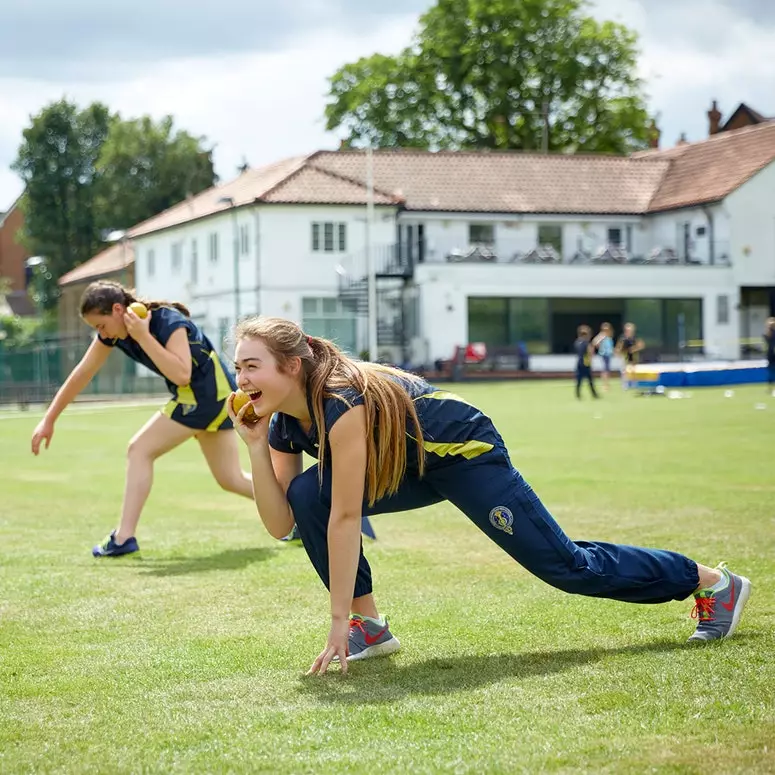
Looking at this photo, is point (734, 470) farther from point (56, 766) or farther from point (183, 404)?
point (56, 766)

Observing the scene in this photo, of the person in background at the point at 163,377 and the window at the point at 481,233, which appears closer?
the person in background at the point at 163,377

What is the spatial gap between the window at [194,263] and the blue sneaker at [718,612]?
55.6m

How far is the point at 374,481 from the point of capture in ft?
17.4

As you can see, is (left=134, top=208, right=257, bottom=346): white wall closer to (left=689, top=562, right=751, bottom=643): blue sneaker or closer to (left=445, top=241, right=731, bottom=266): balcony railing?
(left=445, top=241, right=731, bottom=266): balcony railing

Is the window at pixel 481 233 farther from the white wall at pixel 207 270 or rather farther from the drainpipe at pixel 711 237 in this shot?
the white wall at pixel 207 270

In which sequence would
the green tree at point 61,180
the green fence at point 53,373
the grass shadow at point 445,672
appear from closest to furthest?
the grass shadow at point 445,672
the green fence at point 53,373
the green tree at point 61,180

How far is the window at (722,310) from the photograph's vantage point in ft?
183

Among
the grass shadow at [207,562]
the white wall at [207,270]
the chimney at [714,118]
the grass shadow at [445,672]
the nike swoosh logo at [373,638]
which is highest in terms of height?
the chimney at [714,118]

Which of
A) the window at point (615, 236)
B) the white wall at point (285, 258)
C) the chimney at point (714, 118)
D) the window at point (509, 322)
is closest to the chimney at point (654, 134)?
the chimney at point (714, 118)

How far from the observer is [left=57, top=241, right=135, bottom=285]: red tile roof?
74.0 m

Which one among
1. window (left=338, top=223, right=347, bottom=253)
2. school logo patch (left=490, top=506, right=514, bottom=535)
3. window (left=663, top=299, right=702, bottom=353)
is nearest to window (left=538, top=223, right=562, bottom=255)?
window (left=663, top=299, right=702, bottom=353)

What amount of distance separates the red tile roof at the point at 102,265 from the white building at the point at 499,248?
44.2ft

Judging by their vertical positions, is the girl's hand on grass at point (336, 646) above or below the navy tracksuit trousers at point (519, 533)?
below

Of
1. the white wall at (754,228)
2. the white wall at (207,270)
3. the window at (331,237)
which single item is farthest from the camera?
the white wall at (754,228)
